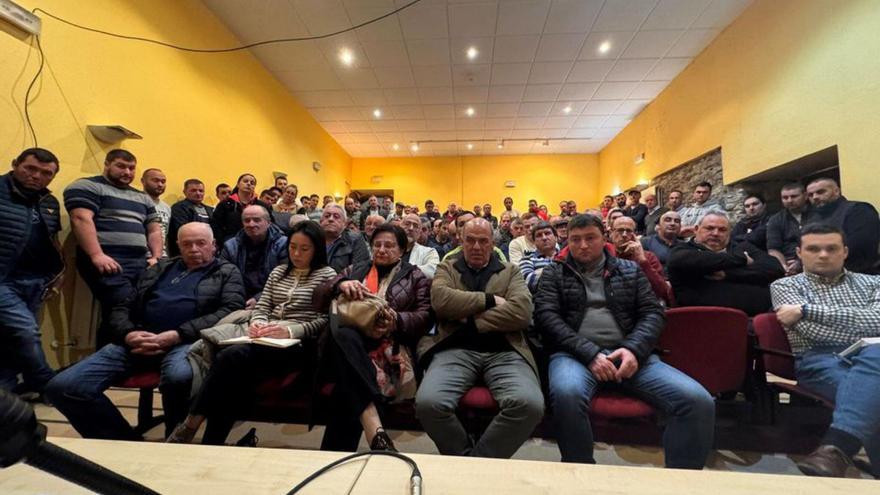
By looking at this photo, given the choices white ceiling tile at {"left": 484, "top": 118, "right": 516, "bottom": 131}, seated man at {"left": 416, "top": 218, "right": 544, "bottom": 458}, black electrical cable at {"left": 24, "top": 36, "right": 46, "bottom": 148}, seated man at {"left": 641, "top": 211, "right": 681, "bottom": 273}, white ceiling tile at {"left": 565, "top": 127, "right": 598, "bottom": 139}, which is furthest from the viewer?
white ceiling tile at {"left": 565, "top": 127, "right": 598, "bottom": 139}

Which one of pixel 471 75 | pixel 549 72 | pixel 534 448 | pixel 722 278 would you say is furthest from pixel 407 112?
pixel 534 448

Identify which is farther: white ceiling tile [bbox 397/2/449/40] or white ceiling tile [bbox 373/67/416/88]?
white ceiling tile [bbox 373/67/416/88]

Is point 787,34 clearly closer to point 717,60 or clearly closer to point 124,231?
point 717,60

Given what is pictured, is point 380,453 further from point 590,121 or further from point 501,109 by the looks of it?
point 590,121

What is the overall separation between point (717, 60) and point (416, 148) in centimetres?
615

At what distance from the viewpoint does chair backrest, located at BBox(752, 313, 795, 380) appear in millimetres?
1921

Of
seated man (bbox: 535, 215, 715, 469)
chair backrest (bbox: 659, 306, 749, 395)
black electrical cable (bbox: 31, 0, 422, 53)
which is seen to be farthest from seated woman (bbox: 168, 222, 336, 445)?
black electrical cable (bbox: 31, 0, 422, 53)

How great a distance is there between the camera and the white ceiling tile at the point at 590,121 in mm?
7148

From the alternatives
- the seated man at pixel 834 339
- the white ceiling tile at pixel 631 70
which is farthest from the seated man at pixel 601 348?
the white ceiling tile at pixel 631 70

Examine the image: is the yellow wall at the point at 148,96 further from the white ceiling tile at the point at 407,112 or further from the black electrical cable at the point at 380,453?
the black electrical cable at the point at 380,453

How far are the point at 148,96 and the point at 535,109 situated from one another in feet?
19.5

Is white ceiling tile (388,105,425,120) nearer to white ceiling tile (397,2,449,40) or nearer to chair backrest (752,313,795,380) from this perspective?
white ceiling tile (397,2,449,40)

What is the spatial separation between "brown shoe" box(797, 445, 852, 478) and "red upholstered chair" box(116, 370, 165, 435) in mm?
3048

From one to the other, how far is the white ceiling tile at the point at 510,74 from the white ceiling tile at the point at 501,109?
0.81 meters
